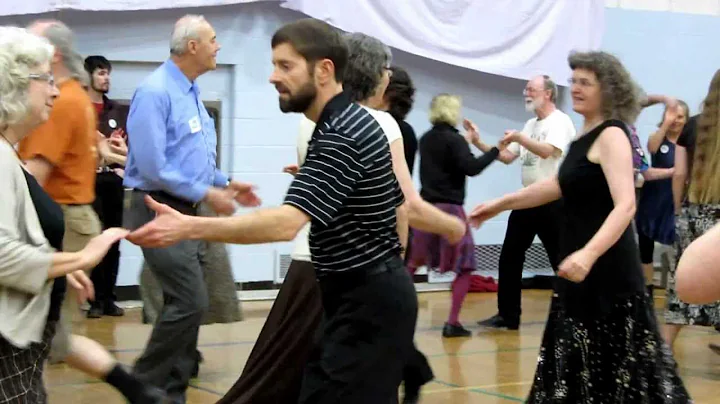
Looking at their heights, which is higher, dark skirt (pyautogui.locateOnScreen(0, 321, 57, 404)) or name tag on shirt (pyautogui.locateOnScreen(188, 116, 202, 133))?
name tag on shirt (pyautogui.locateOnScreen(188, 116, 202, 133))

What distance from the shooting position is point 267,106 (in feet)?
27.8

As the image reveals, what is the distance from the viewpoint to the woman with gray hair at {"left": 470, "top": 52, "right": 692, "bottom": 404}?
3861mm

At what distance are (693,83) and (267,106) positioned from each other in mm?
4348

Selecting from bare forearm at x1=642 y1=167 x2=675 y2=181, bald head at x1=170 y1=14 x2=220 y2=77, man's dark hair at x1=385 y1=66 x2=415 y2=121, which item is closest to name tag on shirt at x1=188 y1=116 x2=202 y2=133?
bald head at x1=170 y1=14 x2=220 y2=77

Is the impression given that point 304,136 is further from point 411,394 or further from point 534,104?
point 534,104

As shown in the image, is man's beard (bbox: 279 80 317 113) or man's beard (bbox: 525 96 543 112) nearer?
man's beard (bbox: 279 80 317 113)

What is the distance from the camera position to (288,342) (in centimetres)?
417

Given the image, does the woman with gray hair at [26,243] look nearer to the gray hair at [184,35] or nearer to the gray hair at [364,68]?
the gray hair at [364,68]

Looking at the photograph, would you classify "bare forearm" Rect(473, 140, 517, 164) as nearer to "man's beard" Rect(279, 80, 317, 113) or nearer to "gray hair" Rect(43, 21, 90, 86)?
"gray hair" Rect(43, 21, 90, 86)

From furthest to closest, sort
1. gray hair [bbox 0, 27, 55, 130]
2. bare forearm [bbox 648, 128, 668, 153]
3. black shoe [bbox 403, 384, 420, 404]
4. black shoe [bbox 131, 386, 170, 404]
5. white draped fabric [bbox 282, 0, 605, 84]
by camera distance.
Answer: white draped fabric [bbox 282, 0, 605, 84]
bare forearm [bbox 648, 128, 668, 153]
black shoe [bbox 403, 384, 420, 404]
black shoe [bbox 131, 386, 170, 404]
gray hair [bbox 0, 27, 55, 130]

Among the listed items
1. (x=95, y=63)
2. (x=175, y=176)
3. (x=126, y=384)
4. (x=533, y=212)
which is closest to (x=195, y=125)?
(x=175, y=176)

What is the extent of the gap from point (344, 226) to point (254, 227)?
9.9 inches

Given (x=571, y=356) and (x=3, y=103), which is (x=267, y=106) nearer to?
(x=571, y=356)

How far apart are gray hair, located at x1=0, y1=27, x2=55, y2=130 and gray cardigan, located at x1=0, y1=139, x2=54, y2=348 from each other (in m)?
0.09
